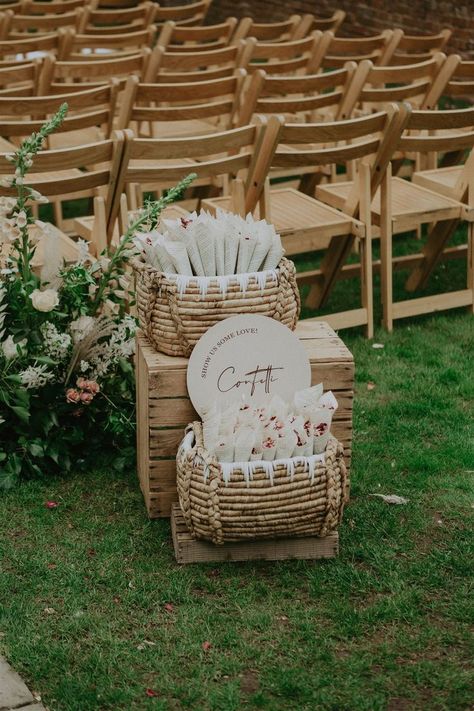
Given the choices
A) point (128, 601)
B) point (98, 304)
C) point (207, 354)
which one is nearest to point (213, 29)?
point (98, 304)

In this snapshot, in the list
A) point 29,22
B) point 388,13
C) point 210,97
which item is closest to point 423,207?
point 210,97

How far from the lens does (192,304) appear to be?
3740 millimetres

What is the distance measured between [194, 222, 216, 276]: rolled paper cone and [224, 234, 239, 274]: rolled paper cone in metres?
0.04

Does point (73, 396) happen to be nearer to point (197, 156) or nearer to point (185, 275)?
point (185, 275)

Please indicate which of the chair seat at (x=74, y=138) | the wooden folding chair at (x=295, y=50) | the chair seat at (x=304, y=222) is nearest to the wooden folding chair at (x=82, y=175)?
the chair seat at (x=304, y=222)

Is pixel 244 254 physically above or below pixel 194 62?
above

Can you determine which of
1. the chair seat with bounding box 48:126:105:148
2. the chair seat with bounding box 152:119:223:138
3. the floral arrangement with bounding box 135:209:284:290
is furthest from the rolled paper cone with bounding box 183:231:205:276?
the chair seat with bounding box 152:119:223:138

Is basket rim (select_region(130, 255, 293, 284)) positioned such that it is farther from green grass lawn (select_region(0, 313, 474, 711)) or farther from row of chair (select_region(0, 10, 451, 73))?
row of chair (select_region(0, 10, 451, 73))

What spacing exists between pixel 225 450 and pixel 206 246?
70 centimetres

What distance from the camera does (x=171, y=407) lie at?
3824mm

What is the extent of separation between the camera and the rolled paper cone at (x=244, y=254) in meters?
3.78

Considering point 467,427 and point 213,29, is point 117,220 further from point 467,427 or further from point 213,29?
point 213,29

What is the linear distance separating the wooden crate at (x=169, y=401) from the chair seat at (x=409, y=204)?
188cm

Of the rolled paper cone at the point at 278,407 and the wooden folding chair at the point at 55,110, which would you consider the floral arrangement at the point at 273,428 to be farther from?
the wooden folding chair at the point at 55,110
